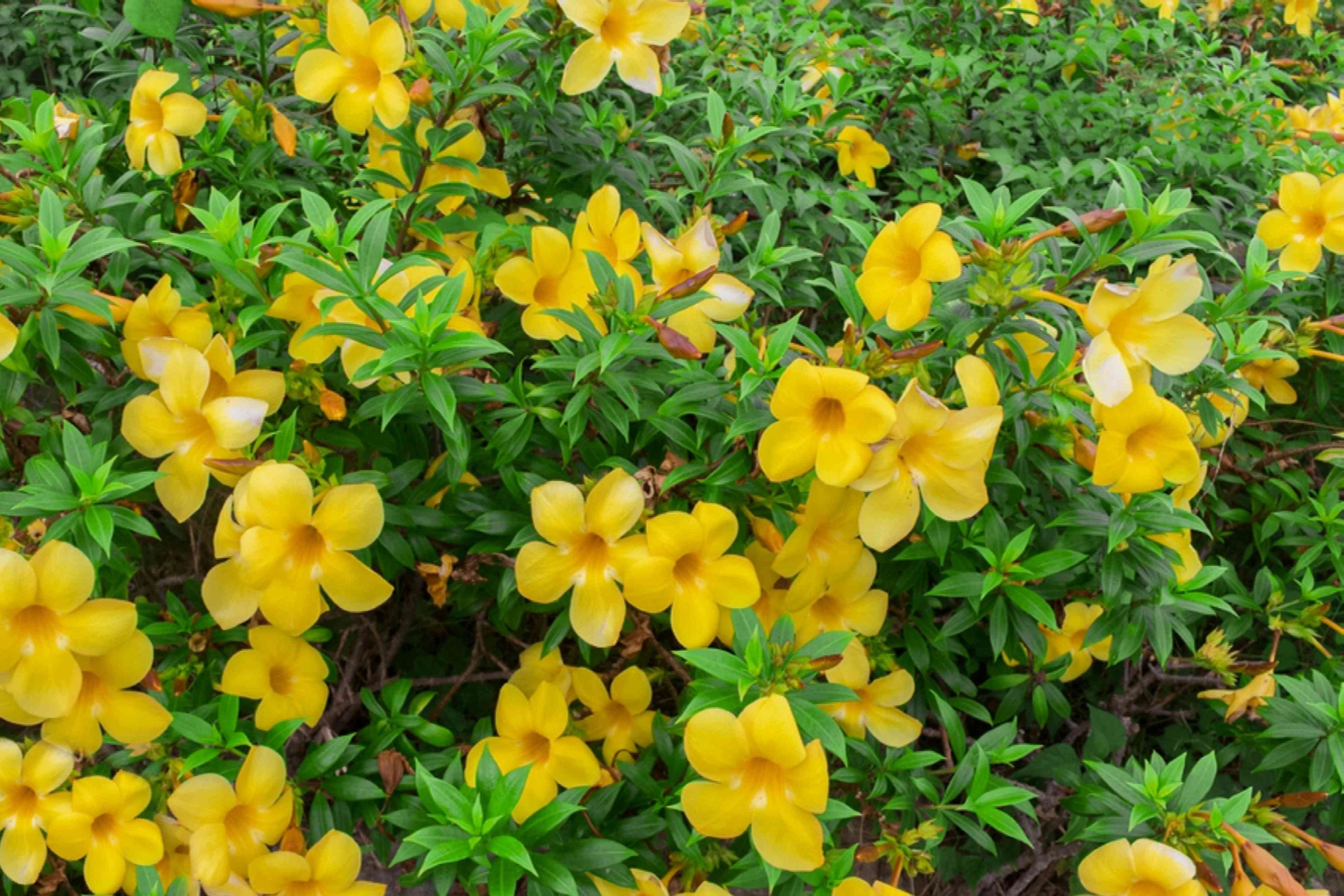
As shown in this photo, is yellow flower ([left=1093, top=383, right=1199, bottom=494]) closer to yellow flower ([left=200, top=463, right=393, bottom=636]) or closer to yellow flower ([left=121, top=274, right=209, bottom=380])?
yellow flower ([left=200, top=463, right=393, bottom=636])

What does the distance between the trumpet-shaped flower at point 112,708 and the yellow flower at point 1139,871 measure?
1.49m

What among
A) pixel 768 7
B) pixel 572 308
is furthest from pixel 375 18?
pixel 768 7

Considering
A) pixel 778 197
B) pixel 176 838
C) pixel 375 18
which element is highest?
pixel 375 18


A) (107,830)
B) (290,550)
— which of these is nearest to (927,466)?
(290,550)

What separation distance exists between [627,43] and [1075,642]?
1.47 meters

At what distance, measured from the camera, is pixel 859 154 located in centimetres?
282

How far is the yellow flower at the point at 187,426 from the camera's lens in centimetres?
143

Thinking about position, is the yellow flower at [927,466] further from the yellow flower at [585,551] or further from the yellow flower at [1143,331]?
the yellow flower at [585,551]

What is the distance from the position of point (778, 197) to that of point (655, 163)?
37cm

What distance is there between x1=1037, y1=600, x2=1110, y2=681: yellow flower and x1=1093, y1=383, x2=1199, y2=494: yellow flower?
1.81 feet

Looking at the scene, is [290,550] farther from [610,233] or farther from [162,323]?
[610,233]

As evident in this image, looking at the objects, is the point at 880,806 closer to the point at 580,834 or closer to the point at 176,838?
the point at 580,834

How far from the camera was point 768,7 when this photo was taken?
3.61 meters

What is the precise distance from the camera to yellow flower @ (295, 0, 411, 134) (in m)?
1.68
